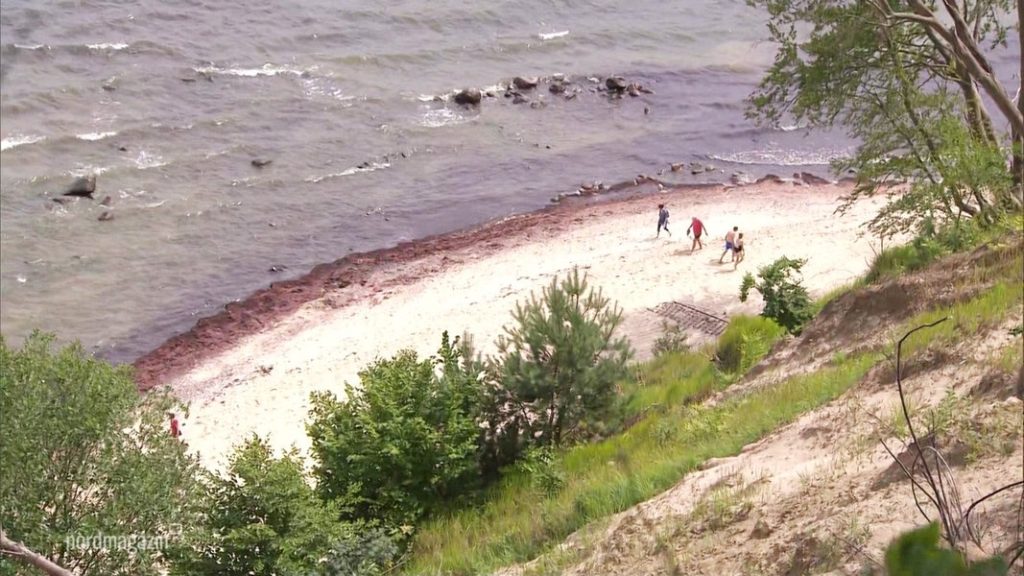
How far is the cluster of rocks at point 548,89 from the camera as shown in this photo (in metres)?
45.3

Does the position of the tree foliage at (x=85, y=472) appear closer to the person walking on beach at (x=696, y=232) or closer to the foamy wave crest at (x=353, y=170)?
the person walking on beach at (x=696, y=232)

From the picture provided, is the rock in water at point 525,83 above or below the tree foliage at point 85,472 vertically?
above

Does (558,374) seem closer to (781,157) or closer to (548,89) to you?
(781,157)

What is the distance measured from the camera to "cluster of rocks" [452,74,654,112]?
45.3m

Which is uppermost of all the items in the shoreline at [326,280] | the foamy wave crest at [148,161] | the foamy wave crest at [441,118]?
the foamy wave crest at [441,118]

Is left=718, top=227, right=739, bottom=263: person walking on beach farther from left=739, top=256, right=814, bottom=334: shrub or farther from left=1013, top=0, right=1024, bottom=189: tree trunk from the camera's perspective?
left=1013, top=0, right=1024, bottom=189: tree trunk

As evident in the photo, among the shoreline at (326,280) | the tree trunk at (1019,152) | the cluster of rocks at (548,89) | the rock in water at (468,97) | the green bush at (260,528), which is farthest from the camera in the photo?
the cluster of rocks at (548,89)

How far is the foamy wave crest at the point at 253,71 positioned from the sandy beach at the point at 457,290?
17.3 metres

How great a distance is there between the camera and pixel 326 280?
3206 cm

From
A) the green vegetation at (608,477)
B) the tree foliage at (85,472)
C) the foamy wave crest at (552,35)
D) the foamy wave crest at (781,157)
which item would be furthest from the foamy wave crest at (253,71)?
the green vegetation at (608,477)

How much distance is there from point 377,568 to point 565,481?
10.4ft

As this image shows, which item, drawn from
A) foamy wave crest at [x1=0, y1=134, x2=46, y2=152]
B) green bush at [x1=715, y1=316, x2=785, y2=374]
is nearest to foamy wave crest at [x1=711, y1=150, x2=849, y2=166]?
green bush at [x1=715, y1=316, x2=785, y2=374]

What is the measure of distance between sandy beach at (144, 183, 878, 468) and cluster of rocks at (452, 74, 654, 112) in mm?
10853

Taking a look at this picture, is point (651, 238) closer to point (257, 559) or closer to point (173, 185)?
point (173, 185)
